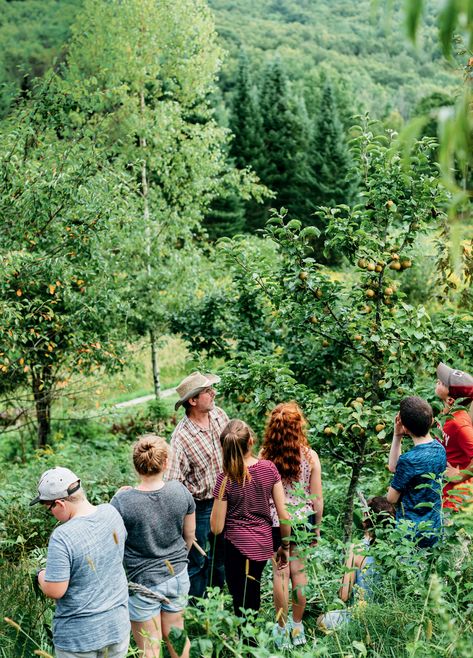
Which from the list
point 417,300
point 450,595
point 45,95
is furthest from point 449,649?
point 417,300

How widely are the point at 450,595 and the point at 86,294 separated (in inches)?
265

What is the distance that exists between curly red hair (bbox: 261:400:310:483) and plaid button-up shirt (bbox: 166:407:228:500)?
0.50m

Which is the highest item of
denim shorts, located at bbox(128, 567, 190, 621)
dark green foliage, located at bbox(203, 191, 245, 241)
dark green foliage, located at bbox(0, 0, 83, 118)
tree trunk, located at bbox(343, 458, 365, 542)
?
dark green foliage, located at bbox(0, 0, 83, 118)

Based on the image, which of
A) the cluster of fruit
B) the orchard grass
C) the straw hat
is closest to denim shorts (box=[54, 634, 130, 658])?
the orchard grass

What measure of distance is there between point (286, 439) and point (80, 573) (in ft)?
5.46

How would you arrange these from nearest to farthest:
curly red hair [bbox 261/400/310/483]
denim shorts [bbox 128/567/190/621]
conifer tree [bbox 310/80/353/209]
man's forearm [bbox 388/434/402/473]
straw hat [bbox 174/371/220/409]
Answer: denim shorts [bbox 128/567/190/621], curly red hair [bbox 261/400/310/483], man's forearm [bbox 388/434/402/473], straw hat [bbox 174/371/220/409], conifer tree [bbox 310/80/353/209]

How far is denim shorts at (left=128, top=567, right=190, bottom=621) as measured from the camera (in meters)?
3.94

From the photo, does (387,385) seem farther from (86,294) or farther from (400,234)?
(86,294)

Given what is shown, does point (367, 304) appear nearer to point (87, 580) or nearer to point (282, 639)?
point (282, 639)

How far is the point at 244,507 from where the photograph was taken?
4.31 metres

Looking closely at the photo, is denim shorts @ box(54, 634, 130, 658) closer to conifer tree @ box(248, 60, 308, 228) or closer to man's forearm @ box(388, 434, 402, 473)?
man's forearm @ box(388, 434, 402, 473)

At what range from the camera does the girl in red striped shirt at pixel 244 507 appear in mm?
4188

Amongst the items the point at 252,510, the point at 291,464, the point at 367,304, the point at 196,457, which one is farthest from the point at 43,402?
the point at 252,510

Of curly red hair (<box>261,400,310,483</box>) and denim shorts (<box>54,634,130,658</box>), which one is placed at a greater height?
curly red hair (<box>261,400,310,483</box>)
